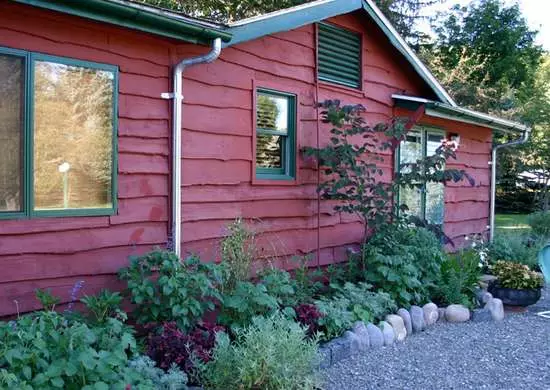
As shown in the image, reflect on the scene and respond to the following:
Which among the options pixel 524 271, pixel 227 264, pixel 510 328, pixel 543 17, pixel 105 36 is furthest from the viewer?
pixel 543 17

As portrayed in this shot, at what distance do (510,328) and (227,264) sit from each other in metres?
3.42

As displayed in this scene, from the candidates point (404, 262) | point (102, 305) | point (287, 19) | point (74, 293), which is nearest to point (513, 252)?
point (404, 262)

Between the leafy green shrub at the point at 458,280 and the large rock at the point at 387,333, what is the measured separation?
154 centimetres

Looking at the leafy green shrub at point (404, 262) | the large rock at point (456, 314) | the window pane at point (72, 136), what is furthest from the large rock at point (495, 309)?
the window pane at point (72, 136)

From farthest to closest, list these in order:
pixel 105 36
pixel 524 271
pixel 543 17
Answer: pixel 543 17
pixel 524 271
pixel 105 36

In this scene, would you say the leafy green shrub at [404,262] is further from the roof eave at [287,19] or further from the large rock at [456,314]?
the roof eave at [287,19]

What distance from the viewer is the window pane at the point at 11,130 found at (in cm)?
432

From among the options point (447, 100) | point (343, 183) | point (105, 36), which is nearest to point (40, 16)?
point (105, 36)

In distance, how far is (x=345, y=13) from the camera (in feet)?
25.8

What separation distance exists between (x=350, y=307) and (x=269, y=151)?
2.11m

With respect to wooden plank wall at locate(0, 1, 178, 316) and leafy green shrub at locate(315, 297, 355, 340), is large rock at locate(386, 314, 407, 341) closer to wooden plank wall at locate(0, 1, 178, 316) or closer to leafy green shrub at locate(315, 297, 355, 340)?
leafy green shrub at locate(315, 297, 355, 340)

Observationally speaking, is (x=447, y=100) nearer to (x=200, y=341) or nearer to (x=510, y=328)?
(x=510, y=328)

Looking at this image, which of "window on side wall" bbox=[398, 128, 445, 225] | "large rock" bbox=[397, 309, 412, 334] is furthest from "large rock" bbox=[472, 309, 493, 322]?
"window on side wall" bbox=[398, 128, 445, 225]

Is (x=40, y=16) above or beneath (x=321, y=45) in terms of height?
beneath
